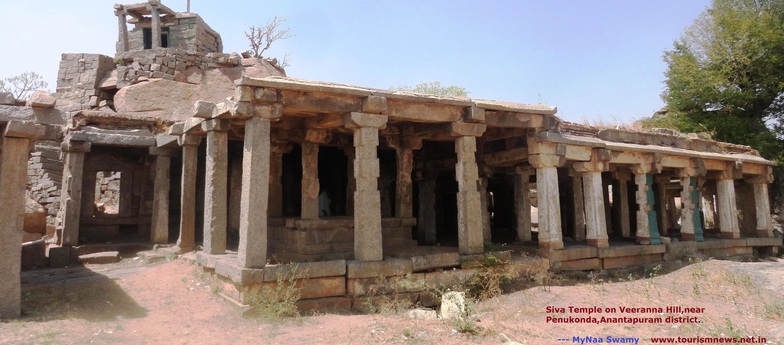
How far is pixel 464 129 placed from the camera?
8.78 meters

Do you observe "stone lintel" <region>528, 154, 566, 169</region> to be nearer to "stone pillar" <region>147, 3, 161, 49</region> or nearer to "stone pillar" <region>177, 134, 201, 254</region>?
"stone pillar" <region>177, 134, 201, 254</region>

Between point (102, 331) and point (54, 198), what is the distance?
977cm

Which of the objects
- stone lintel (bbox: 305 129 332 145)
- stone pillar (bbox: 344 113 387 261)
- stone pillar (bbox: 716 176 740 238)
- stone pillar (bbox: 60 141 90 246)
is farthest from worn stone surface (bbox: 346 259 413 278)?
stone pillar (bbox: 716 176 740 238)

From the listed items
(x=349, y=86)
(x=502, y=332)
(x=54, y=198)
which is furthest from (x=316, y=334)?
(x=54, y=198)

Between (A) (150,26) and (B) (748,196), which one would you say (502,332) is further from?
(A) (150,26)

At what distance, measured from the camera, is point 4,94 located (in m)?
6.45

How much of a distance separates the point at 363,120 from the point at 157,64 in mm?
15924

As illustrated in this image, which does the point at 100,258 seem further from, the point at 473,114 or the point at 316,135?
the point at 473,114

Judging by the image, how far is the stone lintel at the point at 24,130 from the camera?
639 cm

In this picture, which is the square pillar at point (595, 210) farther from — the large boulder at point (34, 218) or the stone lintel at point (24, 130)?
the large boulder at point (34, 218)

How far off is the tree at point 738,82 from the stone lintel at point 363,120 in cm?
1718

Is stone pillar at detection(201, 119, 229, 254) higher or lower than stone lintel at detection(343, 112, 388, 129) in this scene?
lower

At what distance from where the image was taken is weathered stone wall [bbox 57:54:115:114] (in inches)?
783

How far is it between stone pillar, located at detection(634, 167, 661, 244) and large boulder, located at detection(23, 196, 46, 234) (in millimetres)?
15752
